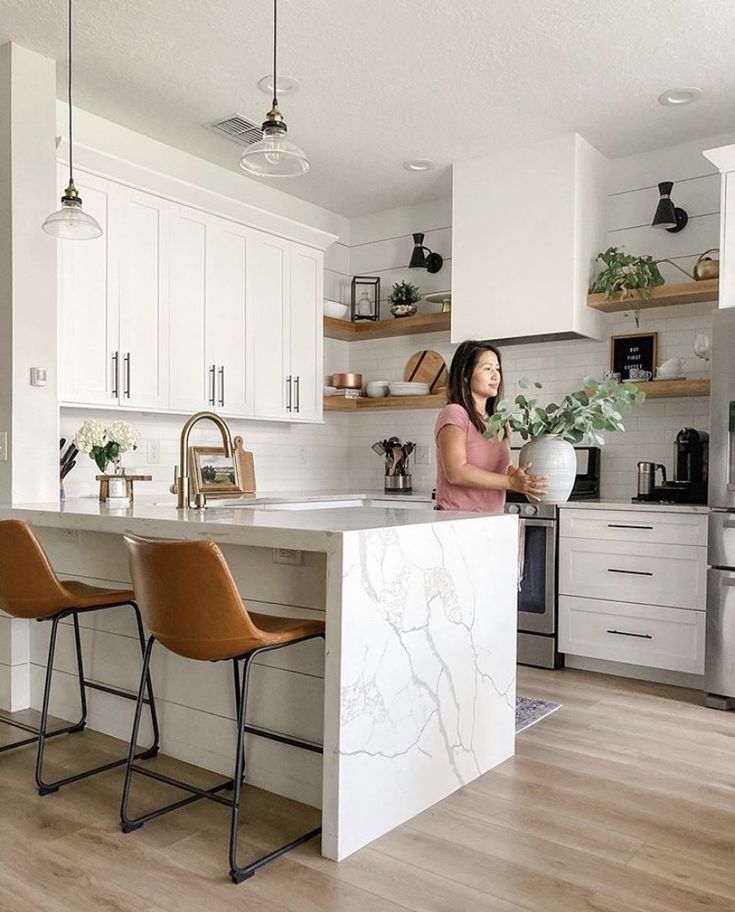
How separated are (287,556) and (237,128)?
9.04ft

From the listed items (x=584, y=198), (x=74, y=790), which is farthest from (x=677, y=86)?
(x=74, y=790)

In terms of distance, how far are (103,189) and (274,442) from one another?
6.48 ft

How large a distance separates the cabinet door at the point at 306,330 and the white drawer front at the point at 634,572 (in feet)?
6.03

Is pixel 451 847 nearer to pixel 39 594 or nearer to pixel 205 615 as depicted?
pixel 205 615

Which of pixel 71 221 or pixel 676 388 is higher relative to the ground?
pixel 71 221

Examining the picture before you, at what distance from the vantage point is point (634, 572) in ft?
13.2

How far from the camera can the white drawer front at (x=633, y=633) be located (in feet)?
12.6

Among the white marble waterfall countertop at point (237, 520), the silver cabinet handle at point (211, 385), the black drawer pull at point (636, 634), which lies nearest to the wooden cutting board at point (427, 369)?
the silver cabinet handle at point (211, 385)

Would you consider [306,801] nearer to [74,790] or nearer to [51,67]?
[74,790]

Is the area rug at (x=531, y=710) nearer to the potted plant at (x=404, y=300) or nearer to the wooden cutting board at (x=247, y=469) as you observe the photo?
the wooden cutting board at (x=247, y=469)

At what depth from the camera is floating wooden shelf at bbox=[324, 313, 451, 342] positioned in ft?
17.3

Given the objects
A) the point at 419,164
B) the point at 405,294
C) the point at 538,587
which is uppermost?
the point at 419,164

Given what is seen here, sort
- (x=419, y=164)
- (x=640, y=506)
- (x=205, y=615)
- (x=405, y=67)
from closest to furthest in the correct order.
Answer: (x=205, y=615), (x=405, y=67), (x=640, y=506), (x=419, y=164)

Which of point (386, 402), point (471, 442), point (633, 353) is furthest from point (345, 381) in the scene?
point (471, 442)
